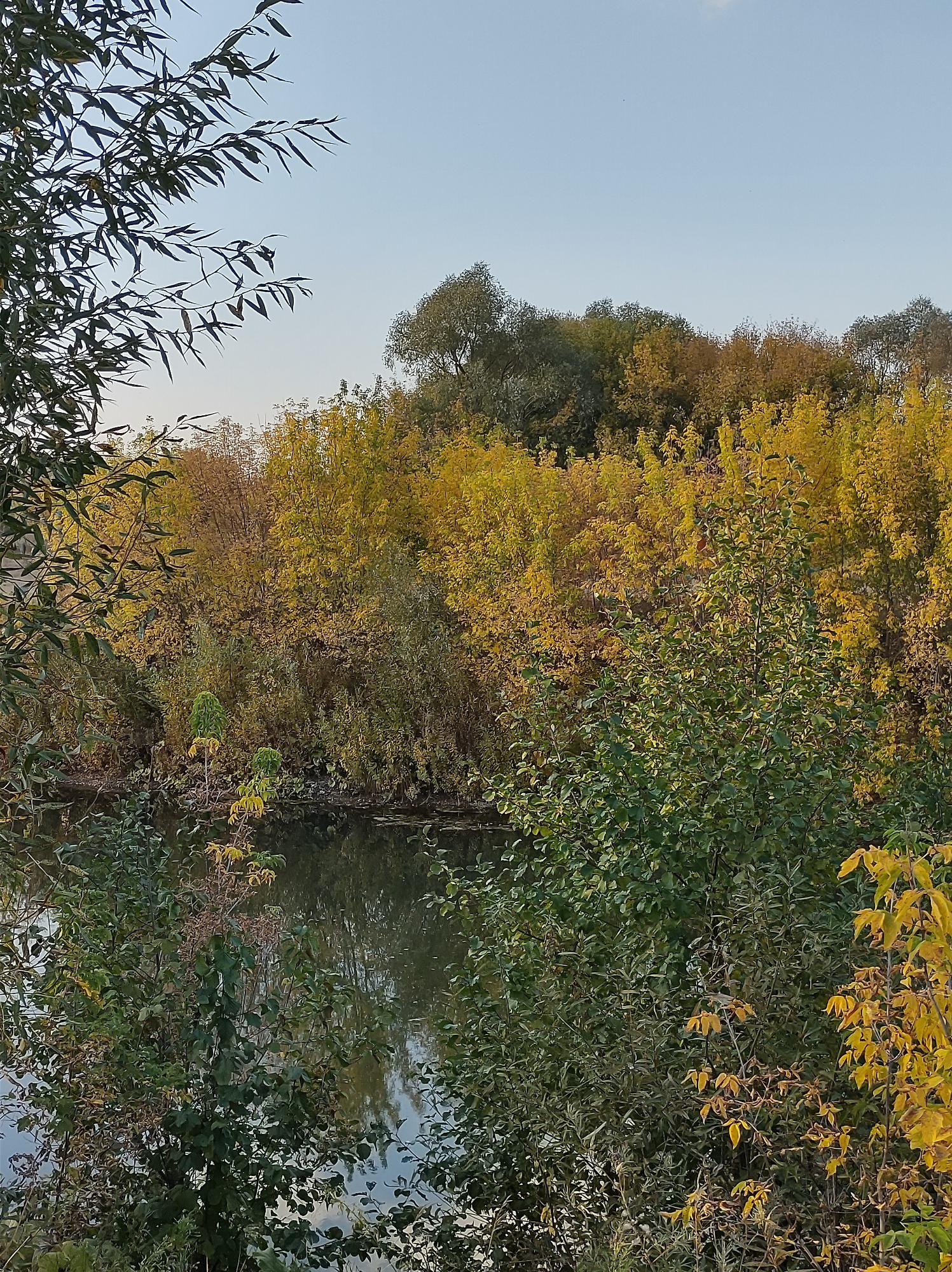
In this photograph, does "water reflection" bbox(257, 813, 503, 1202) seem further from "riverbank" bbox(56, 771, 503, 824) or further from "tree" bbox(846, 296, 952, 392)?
"tree" bbox(846, 296, 952, 392)

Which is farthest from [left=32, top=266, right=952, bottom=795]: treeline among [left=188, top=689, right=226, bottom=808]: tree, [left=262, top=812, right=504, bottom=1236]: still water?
[left=188, top=689, right=226, bottom=808]: tree

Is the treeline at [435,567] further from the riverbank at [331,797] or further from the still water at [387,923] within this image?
the still water at [387,923]

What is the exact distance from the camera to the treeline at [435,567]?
32.4 feet

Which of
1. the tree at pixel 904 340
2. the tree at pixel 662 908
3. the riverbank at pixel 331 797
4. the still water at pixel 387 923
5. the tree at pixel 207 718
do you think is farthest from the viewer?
the tree at pixel 904 340

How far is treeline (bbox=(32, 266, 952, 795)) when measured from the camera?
988cm

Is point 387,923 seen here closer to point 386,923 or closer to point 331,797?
point 386,923

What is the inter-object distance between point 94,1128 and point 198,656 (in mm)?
11030

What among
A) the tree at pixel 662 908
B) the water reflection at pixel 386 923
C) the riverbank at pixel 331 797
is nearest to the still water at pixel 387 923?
the water reflection at pixel 386 923

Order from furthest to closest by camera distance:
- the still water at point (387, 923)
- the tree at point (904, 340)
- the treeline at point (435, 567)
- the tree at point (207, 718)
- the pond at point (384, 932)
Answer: the tree at point (904, 340), the treeline at point (435, 567), the still water at point (387, 923), the pond at point (384, 932), the tree at point (207, 718)

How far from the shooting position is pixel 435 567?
531 inches

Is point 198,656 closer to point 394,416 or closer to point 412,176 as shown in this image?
point 394,416

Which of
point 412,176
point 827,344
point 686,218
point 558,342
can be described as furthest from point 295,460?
point 827,344

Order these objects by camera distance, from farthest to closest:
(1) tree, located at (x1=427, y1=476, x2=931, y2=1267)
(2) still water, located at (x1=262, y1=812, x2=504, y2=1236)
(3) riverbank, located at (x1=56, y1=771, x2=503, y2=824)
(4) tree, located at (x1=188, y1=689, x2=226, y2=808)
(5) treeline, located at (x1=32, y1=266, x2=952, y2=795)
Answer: (3) riverbank, located at (x1=56, y1=771, x2=503, y2=824), (5) treeline, located at (x1=32, y1=266, x2=952, y2=795), (2) still water, located at (x1=262, y1=812, x2=504, y2=1236), (4) tree, located at (x1=188, y1=689, x2=226, y2=808), (1) tree, located at (x1=427, y1=476, x2=931, y2=1267)

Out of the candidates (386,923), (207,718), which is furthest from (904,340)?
(207,718)
